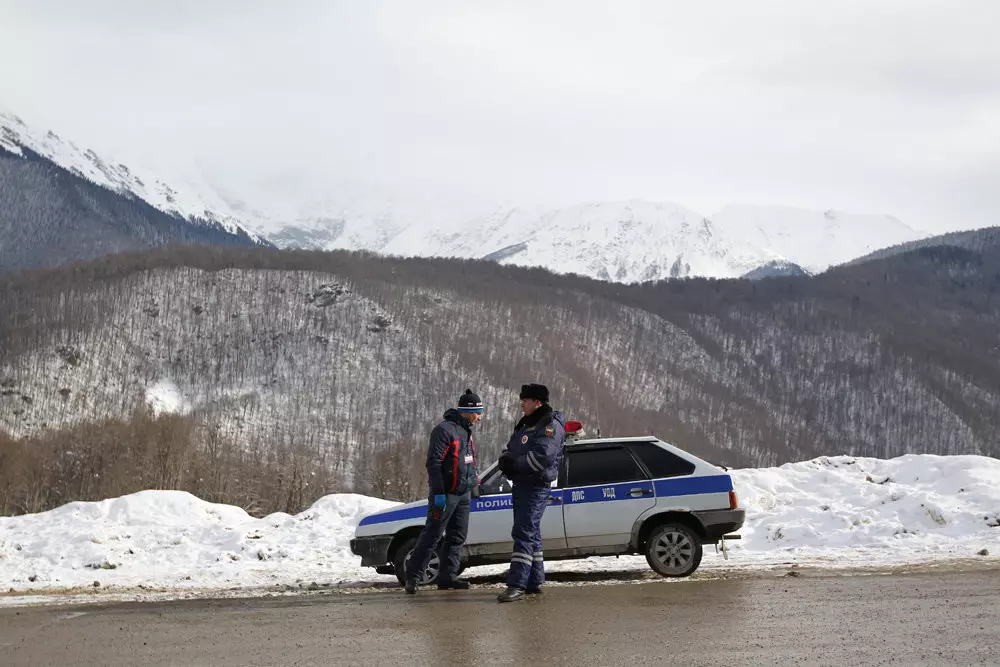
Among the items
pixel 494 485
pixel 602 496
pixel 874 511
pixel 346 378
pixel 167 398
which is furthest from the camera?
pixel 346 378

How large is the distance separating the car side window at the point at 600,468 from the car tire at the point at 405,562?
1849 mm

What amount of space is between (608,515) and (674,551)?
0.86 metres

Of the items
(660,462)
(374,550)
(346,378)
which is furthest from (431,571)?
(346,378)

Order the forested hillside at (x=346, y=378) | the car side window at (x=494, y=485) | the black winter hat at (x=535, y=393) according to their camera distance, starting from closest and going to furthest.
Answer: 1. the black winter hat at (x=535, y=393)
2. the car side window at (x=494, y=485)
3. the forested hillside at (x=346, y=378)

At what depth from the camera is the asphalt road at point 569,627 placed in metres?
7.23

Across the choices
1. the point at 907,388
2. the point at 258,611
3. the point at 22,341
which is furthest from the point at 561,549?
the point at 907,388

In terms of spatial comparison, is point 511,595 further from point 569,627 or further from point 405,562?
point 405,562

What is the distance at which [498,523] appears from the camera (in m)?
12.5

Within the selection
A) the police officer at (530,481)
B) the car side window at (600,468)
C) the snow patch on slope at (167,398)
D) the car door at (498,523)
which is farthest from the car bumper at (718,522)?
the snow patch on slope at (167,398)

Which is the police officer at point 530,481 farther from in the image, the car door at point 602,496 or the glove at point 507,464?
the car door at point 602,496

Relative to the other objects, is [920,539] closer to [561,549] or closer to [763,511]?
[763,511]

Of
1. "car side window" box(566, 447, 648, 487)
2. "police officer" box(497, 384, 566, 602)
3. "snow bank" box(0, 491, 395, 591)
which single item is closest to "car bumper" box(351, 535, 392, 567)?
"snow bank" box(0, 491, 395, 591)

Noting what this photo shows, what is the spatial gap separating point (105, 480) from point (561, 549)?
278 ft

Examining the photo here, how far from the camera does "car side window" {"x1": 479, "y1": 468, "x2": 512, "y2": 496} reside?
1270 centimetres
